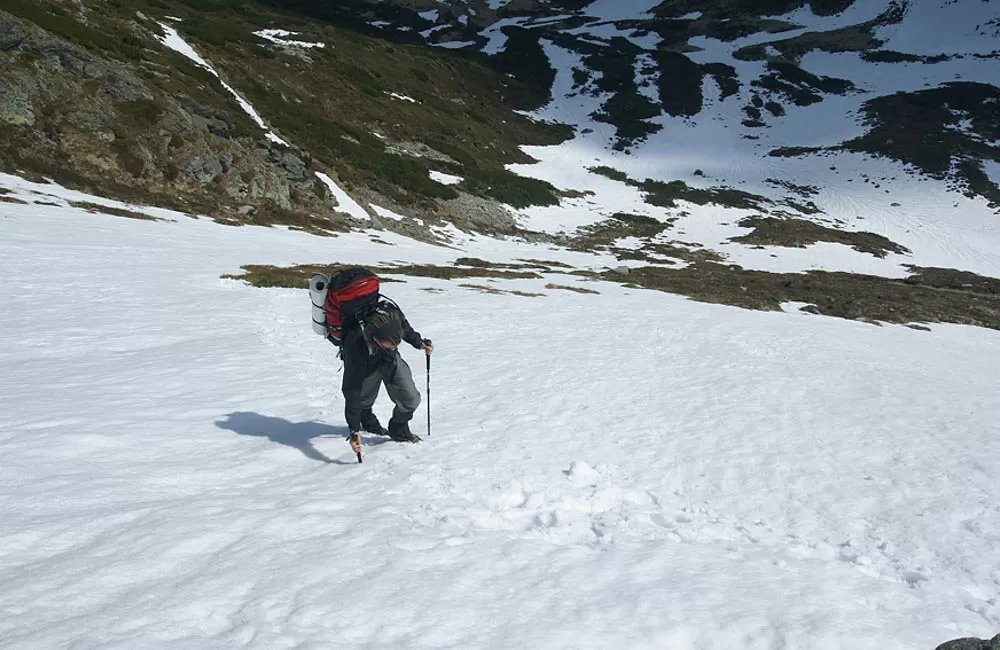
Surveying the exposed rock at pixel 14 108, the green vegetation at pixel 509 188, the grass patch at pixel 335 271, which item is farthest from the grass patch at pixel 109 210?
the green vegetation at pixel 509 188

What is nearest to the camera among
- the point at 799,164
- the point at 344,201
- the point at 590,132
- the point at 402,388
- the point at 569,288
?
the point at 402,388

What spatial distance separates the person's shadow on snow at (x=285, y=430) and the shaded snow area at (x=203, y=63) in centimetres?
4337

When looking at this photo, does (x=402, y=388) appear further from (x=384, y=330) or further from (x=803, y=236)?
(x=803, y=236)

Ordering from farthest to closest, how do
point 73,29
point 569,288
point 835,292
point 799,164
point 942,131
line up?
point 942,131 < point 799,164 < point 73,29 < point 835,292 < point 569,288

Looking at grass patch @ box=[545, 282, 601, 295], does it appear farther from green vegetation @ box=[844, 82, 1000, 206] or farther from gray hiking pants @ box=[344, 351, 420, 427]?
green vegetation @ box=[844, 82, 1000, 206]

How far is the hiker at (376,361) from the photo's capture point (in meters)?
6.09

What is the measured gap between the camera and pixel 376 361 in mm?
6348

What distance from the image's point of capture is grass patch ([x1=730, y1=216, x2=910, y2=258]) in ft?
180

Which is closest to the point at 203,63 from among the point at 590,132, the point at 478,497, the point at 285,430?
the point at 285,430

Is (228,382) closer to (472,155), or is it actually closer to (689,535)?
(689,535)

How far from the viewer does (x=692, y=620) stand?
12.0 ft

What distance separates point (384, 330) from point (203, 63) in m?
60.2

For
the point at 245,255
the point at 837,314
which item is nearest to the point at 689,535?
the point at 245,255

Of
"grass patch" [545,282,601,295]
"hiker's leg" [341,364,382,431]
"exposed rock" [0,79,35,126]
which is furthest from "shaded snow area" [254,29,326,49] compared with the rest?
"hiker's leg" [341,364,382,431]
